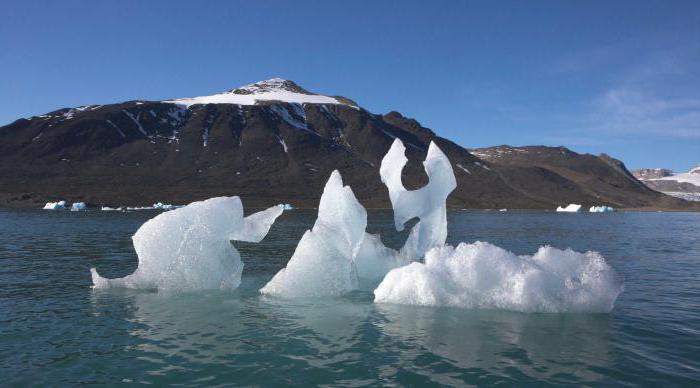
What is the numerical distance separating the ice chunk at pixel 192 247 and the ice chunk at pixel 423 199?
6.96m

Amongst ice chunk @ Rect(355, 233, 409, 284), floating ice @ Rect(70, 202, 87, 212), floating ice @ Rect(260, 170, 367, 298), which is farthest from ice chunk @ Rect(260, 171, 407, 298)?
floating ice @ Rect(70, 202, 87, 212)

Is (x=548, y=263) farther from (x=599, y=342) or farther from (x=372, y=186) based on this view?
(x=372, y=186)

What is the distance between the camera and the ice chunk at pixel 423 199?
25.4m

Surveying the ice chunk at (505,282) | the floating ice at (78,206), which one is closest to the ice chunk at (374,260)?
the ice chunk at (505,282)

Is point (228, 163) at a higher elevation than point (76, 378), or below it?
higher

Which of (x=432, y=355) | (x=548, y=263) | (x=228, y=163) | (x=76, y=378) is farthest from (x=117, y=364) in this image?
(x=228, y=163)

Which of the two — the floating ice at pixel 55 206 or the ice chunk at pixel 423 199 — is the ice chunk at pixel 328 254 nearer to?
the ice chunk at pixel 423 199

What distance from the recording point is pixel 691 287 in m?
25.1

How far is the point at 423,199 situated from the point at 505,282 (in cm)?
782

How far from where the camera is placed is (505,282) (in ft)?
61.5

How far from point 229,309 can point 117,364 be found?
21.0 ft

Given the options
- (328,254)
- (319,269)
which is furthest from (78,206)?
(328,254)

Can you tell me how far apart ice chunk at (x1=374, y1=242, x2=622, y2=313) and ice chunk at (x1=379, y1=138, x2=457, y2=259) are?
5.69 meters

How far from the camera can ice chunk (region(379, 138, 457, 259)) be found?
83.3 ft
